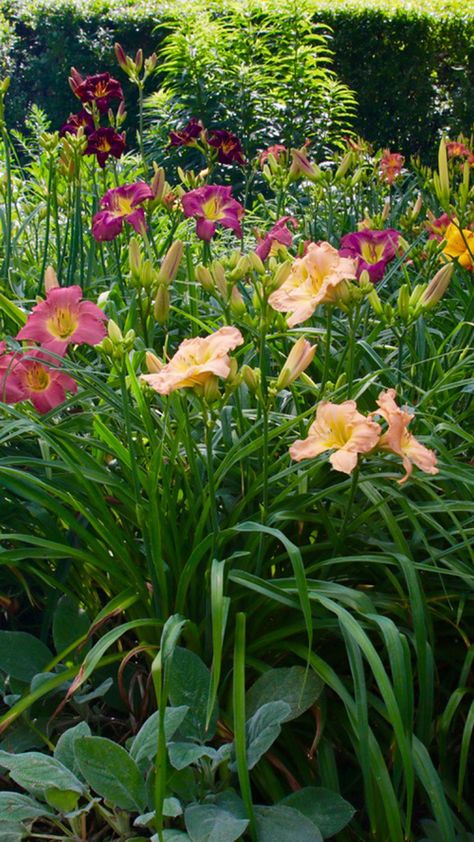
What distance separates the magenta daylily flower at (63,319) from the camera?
1.74 metres

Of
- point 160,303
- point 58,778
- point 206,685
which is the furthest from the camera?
point 160,303

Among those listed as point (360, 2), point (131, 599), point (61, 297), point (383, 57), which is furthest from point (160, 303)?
point (360, 2)

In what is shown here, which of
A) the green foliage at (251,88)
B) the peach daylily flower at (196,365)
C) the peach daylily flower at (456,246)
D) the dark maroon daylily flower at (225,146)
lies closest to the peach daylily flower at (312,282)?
the peach daylily flower at (196,365)

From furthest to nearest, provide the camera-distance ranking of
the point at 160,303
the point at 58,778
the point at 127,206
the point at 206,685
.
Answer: the point at 127,206 → the point at 160,303 → the point at 206,685 → the point at 58,778

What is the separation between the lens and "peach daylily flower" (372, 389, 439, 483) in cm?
139

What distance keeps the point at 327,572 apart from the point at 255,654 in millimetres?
193

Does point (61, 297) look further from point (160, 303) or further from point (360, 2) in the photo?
point (360, 2)

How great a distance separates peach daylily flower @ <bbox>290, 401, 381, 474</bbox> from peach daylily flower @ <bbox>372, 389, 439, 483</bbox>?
22mm

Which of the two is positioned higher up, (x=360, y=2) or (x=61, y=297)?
(x=360, y=2)

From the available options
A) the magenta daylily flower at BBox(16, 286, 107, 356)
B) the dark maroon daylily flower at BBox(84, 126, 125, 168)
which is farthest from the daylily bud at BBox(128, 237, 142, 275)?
the dark maroon daylily flower at BBox(84, 126, 125, 168)

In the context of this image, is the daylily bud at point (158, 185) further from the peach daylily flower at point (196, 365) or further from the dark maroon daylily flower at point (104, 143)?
the peach daylily flower at point (196, 365)

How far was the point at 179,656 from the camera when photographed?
143 cm

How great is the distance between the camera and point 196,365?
1396 mm

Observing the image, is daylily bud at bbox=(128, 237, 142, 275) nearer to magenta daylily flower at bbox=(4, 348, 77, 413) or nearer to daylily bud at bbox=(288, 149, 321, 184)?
magenta daylily flower at bbox=(4, 348, 77, 413)
